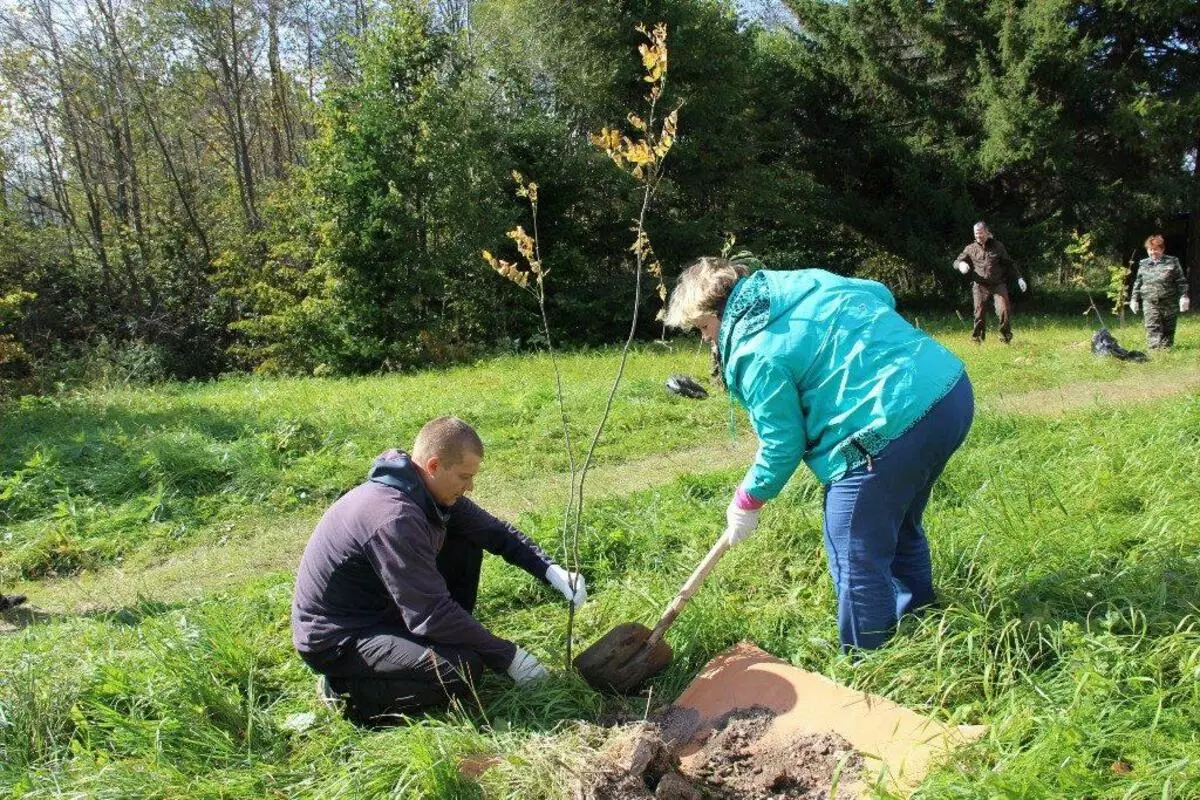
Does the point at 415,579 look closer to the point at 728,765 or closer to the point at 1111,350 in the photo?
Answer: the point at 728,765

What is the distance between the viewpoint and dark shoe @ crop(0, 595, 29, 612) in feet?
15.4

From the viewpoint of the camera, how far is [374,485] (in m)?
3.06

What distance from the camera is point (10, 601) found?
4754mm

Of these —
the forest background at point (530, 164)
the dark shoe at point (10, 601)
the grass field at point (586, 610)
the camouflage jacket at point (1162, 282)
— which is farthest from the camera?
the forest background at point (530, 164)

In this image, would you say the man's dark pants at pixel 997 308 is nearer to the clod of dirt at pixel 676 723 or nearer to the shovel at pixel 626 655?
the shovel at pixel 626 655

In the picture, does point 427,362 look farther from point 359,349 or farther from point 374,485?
point 374,485

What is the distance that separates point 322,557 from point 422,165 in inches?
482

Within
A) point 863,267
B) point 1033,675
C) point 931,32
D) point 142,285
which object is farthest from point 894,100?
point 1033,675

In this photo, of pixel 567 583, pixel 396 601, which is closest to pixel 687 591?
pixel 567 583

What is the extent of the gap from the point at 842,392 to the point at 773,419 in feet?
0.78

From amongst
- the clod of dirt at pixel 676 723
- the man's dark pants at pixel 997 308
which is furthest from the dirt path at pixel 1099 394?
the clod of dirt at pixel 676 723

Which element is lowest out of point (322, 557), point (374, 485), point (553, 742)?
point (553, 742)

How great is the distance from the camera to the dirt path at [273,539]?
4918 millimetres

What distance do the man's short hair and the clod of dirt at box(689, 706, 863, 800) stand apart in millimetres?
1267
